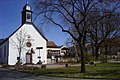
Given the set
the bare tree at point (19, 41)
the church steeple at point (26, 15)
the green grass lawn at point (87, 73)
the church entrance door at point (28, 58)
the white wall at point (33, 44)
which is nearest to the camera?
the green grass lawn at point (87, 73)

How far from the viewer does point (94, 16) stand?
25.9 m

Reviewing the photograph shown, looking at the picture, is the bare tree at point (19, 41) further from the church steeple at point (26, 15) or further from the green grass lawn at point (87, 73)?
the green grass lawn at point (87, 73)

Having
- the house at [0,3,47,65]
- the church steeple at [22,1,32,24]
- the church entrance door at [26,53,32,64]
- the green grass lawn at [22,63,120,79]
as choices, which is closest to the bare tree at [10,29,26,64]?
the house at [0,3,47,65]

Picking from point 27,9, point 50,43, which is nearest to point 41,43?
point 27,9

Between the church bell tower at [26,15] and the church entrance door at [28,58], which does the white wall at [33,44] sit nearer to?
the church entrance door at [28,58]

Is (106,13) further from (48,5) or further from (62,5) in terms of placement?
(48,5)

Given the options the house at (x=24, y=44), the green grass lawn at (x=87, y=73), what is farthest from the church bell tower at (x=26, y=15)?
the green grass lawn at (x=87, y=73)

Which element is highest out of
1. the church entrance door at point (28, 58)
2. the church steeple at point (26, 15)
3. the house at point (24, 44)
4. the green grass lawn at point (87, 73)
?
the church steeple at point (26, 15)

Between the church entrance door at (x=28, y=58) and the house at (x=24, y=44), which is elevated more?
the house at (x=24, y=44)

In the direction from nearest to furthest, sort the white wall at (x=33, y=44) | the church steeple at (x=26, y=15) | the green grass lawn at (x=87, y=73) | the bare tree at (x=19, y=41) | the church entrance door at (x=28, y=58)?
the green grass lawn at (x=87, y=73)
the white wall at (x=33, y=44)
the bare tree at (x=19, y=41)
the church entrance door at (x=28, y=58)
the church steeple at (x=26, y=15)

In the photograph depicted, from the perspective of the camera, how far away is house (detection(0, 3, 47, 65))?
54469mm

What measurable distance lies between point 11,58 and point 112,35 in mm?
25910

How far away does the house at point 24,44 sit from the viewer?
54.5m

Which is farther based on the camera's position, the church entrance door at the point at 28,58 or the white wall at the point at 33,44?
the church entrance door at the point at 28,58
